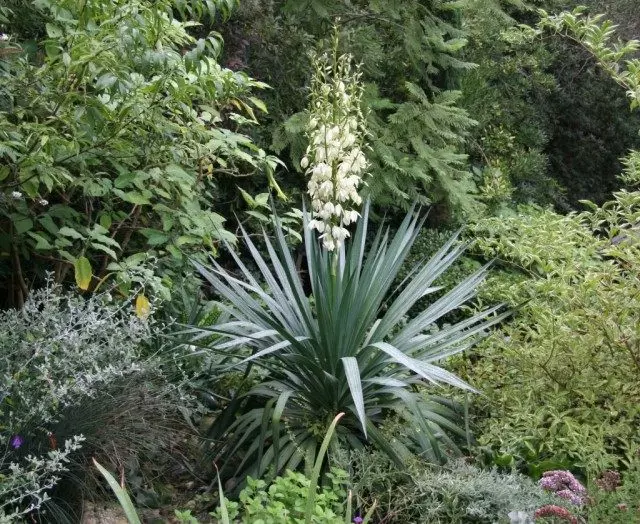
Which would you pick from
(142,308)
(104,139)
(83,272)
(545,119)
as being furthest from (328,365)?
(545,119)

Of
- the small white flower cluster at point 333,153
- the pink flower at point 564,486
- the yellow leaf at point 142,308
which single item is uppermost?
the small white flower cluster at point 333,153

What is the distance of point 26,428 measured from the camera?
3.44 metres

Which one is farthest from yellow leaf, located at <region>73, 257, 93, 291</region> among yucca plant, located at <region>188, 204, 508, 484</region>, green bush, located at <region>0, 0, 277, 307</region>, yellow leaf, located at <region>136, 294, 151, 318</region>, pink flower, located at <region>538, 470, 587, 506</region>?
pink flower, located at <region>538, 470, 587, 506</region>

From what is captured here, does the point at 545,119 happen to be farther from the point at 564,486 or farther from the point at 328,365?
the point at 564,486

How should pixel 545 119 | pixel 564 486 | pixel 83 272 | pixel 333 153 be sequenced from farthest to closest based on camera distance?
1. pixel 545 119
2. pixel 333 153
3. pixel 83 272
4. pixel 564 486

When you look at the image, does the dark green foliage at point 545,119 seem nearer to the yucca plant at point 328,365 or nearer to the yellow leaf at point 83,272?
the yucca plant at point 328,365

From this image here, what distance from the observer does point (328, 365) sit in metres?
4.21

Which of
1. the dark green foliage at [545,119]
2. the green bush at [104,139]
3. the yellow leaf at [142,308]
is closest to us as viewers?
the green bush at [104,139]

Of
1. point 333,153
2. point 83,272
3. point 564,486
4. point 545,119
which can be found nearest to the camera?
point 564,486

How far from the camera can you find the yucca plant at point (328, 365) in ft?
13.4

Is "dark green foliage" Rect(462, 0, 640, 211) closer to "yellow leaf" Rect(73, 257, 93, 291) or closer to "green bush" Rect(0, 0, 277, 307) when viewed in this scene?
"green bush" Rect(0, 0, 277, 307)

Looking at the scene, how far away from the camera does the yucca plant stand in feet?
13.4

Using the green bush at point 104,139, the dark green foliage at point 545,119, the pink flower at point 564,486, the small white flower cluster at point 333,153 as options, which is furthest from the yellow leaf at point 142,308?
the dark green foliage at point 545,119

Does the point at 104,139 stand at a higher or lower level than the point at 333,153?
lower
